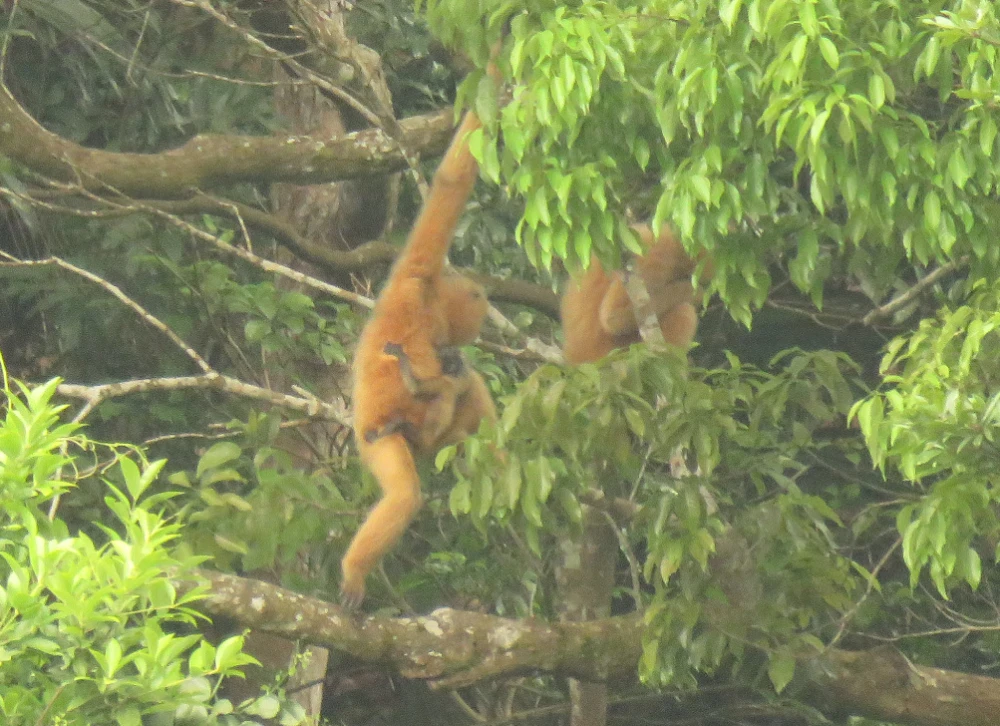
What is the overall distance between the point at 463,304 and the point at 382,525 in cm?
114

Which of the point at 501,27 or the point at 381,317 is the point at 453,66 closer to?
the point at 381,317

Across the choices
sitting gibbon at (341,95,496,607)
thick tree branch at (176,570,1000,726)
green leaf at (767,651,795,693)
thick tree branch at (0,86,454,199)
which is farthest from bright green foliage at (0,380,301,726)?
thick tree branch at (0,86,454,199)

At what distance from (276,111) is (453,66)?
45.2 inches

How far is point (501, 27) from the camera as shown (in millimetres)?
5375

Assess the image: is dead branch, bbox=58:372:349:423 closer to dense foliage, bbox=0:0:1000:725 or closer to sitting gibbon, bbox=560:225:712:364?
dense foliage, bbox=0:0:1000:725

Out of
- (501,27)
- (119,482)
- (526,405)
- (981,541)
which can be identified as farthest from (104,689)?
(981,541)

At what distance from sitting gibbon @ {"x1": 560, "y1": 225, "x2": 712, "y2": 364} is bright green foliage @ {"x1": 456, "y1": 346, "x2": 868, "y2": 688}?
1.55 metres

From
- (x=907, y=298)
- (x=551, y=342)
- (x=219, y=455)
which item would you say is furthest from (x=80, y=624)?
(x=551, y=342)

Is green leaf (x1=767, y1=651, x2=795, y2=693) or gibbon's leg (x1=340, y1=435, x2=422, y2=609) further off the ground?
gibbon's leg (x1=340, y1=435, x2=422, y2=609)

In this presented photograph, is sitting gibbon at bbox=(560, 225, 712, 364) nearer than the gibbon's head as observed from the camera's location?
No

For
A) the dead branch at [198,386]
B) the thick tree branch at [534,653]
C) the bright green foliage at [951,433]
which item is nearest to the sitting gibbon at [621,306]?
the dead branch at [198,386]

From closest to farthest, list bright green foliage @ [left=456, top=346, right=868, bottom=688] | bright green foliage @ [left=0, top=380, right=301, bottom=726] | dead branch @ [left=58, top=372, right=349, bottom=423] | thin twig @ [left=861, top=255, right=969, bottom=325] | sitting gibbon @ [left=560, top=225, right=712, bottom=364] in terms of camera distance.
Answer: bright green foliage @ [left=0, top=380, right=301, bottom=726] < bright green foliage @ [left=456, top=346, right=868, bottom=688] < dead branch @ [left=58, top=372, right=349, bottom=423] < thin twig @ [left=861, top=255, right=969, bottom=325] < sitting gibbon @ [left=560, top=225, right=712, bottom=364]

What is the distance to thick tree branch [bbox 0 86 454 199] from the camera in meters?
6.94

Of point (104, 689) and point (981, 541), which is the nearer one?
point (104, 689)
